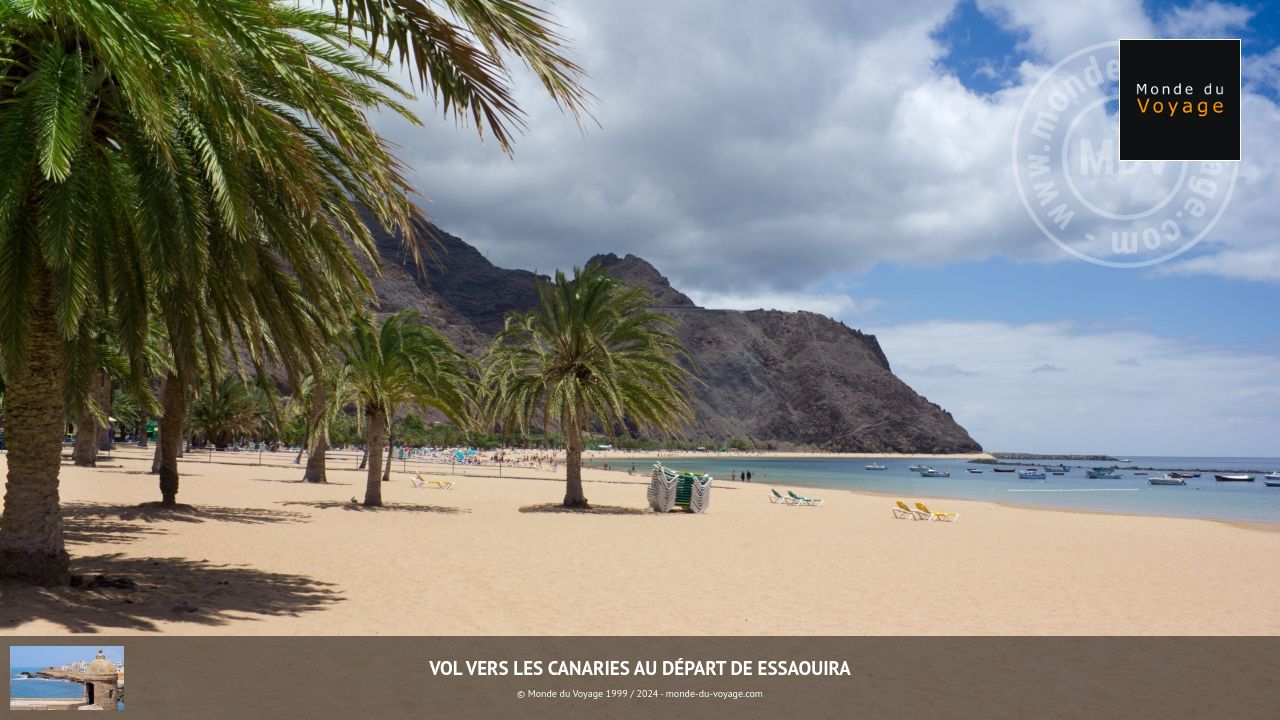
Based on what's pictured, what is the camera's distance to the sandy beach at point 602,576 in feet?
23.6

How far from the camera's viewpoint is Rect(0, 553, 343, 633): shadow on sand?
6.42 m

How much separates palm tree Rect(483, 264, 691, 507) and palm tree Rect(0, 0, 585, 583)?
12345 millimetres

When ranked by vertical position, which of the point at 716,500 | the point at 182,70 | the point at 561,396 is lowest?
the point at 716,500

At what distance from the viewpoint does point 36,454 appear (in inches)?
290

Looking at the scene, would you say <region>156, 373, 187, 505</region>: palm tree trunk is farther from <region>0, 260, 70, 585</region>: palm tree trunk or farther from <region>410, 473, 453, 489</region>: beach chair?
<region>410, 473, 453, 489</region>: beach chair

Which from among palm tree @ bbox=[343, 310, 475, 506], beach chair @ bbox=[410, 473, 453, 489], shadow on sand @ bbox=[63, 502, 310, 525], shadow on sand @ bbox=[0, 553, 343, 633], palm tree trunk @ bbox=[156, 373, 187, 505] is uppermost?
palm tree @ bbox=[343, 310, 475, 506]

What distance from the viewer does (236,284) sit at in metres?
7.37
